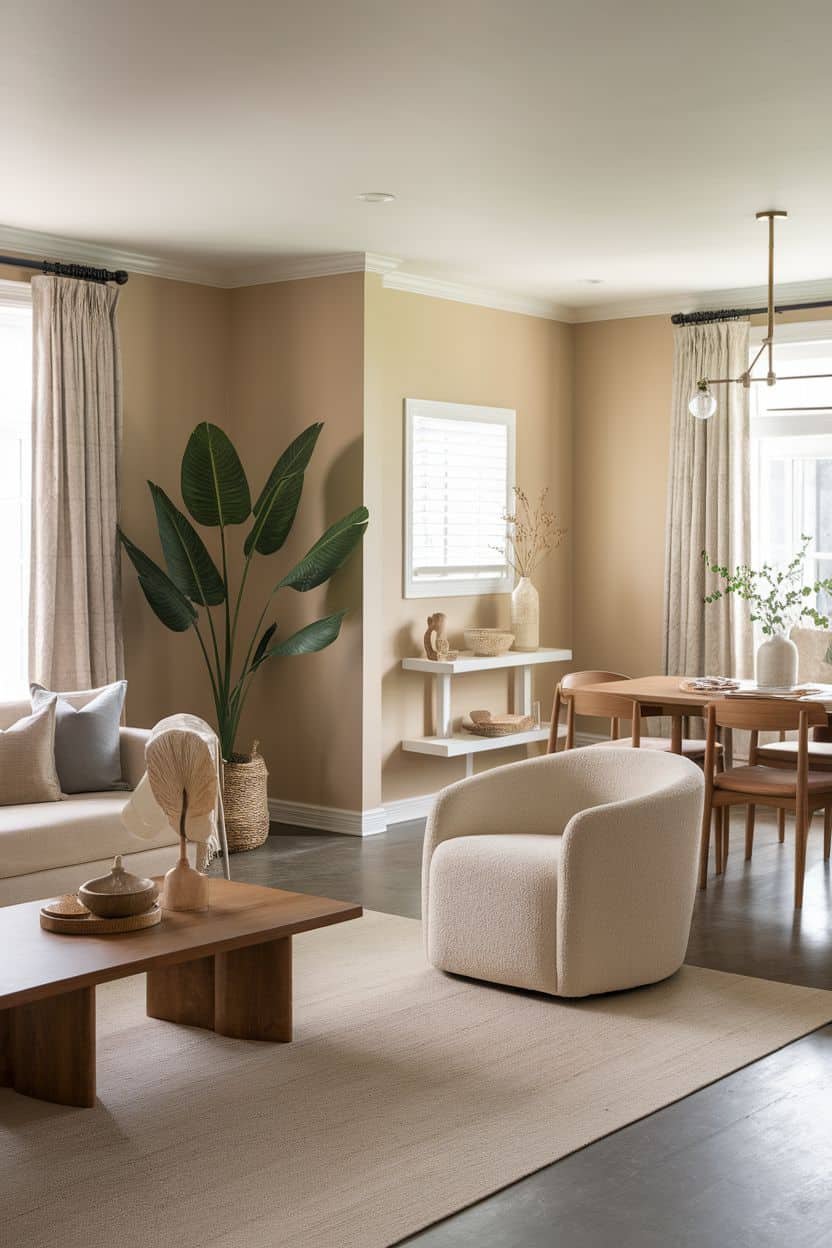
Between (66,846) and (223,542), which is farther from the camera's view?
(223,542)

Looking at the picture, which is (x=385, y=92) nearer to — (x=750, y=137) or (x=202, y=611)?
(x=750, y=137)

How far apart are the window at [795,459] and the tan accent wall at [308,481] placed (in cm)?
240

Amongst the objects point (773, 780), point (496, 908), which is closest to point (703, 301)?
point (773, 780)

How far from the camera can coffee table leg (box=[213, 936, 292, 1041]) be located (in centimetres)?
383

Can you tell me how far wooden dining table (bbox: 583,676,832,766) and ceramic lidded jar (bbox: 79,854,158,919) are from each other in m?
2.80

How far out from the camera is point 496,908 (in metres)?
4.29

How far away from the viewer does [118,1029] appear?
3973mm

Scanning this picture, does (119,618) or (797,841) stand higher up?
(119,618)

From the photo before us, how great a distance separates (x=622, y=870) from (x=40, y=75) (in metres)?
2.88

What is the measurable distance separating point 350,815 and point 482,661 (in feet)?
3.46

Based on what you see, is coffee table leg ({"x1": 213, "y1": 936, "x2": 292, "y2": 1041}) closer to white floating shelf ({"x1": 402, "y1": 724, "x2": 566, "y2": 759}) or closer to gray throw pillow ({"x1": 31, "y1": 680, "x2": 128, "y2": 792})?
gray throw pillow ({"x1": 31, "y1": 680, "x2": 128, "y2": 792})

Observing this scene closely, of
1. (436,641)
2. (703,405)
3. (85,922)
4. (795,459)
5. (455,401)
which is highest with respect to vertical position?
(455,401)

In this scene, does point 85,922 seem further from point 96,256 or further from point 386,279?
point 386,279

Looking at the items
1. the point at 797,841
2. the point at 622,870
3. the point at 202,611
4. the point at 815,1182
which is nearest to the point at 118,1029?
the point at 622,870
